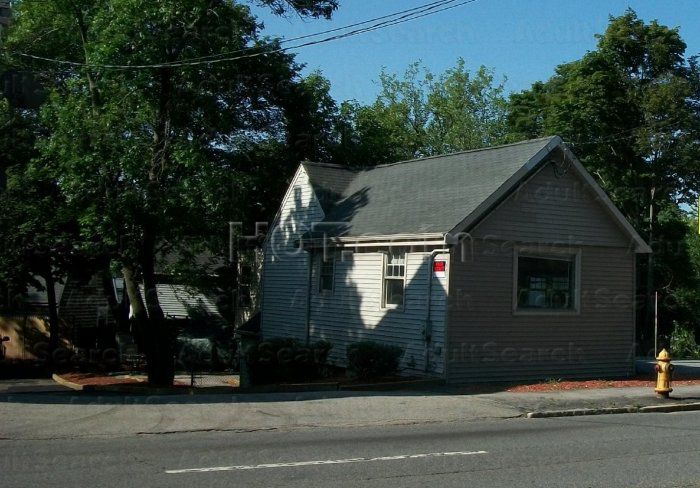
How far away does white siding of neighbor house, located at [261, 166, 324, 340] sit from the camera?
938 inches

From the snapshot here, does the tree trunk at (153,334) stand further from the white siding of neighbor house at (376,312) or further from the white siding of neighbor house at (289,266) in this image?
the white siding of neighbor house at (376,312)

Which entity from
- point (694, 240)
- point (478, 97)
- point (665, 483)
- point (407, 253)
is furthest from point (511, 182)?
point (478, 97)

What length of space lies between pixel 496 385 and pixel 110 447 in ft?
32.7

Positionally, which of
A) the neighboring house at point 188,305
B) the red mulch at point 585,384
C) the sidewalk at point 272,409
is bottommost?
the sidewalk at point 272,409

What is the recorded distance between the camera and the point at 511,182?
18922 mm

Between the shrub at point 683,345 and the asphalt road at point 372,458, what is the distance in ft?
83.0

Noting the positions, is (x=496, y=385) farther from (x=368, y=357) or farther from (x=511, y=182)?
(x=511, y=182)

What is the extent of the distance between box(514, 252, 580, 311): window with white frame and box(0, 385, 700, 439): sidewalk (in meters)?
2.89

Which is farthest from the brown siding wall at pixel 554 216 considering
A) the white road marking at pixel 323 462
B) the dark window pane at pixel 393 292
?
the white road marking at pixel 323 462

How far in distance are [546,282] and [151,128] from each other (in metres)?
10.7

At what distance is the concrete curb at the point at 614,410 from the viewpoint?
48.0ft

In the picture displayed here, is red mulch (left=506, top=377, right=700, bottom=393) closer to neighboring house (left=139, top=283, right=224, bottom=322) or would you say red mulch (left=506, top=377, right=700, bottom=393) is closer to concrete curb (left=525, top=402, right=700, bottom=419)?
concrete curb (left=525, top=402, right=700, bottom=419)

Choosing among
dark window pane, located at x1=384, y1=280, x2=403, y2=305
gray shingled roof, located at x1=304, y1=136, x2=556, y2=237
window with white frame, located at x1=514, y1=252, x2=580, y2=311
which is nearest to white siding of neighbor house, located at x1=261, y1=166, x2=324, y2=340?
gray shingled roof, located at x1=304, y1=136, x2=556, y2=237

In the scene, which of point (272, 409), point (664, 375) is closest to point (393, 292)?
point (664, 375)
